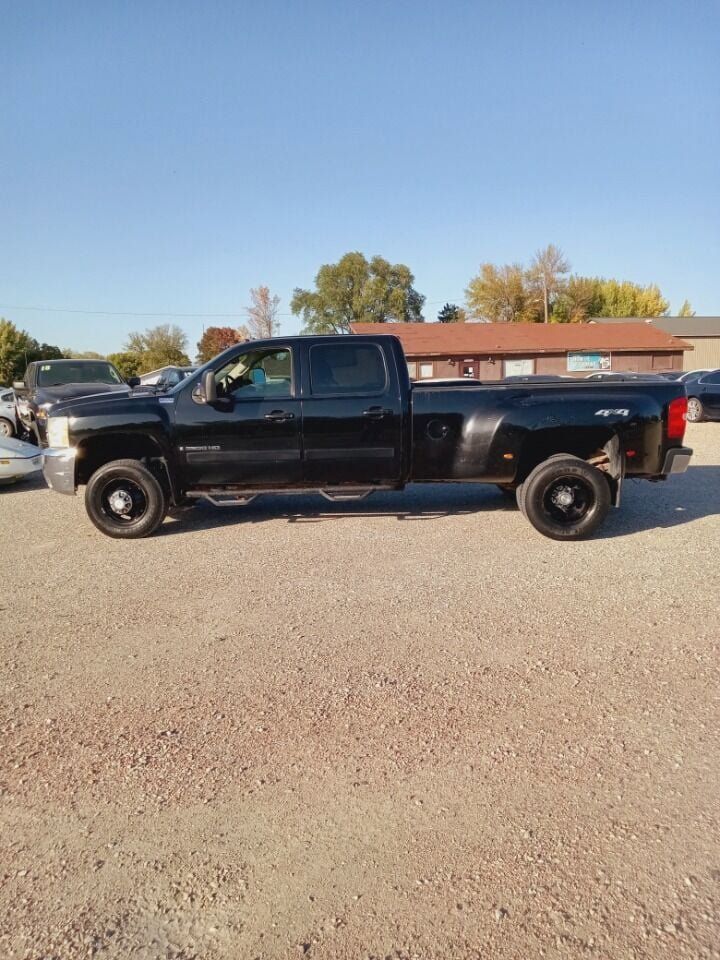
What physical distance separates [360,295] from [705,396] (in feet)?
182

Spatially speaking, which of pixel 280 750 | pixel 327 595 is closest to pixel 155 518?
pixel 327 595

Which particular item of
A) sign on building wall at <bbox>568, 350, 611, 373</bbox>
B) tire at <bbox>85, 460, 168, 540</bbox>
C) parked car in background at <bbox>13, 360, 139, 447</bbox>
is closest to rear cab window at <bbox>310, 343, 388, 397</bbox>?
tire at <bbox>85, 460, 168, 540</bbox>

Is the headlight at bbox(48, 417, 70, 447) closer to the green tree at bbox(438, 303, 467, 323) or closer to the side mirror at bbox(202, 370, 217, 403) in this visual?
the side mirror at bbox(202, 370, 217, 403)

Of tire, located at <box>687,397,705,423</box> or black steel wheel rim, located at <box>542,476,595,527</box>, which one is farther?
tire, located at <box>687,397,705,423</box>

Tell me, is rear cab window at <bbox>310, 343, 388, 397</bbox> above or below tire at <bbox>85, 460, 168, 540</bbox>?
above

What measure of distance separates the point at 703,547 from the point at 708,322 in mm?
61031

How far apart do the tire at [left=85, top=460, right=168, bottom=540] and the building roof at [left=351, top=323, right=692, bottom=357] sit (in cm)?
3507

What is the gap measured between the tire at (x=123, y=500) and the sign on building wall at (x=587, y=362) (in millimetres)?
39423

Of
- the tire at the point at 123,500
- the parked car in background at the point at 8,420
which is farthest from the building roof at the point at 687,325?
the tire at the point at 123,500

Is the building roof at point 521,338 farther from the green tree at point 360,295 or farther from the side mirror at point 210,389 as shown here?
the side mirror at point 210,389

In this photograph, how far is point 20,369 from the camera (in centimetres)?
5303

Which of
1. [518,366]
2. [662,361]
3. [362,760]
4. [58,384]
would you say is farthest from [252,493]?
[662,361]

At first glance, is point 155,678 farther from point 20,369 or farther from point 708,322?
point 708,322

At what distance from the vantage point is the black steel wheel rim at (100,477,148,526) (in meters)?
6.37
